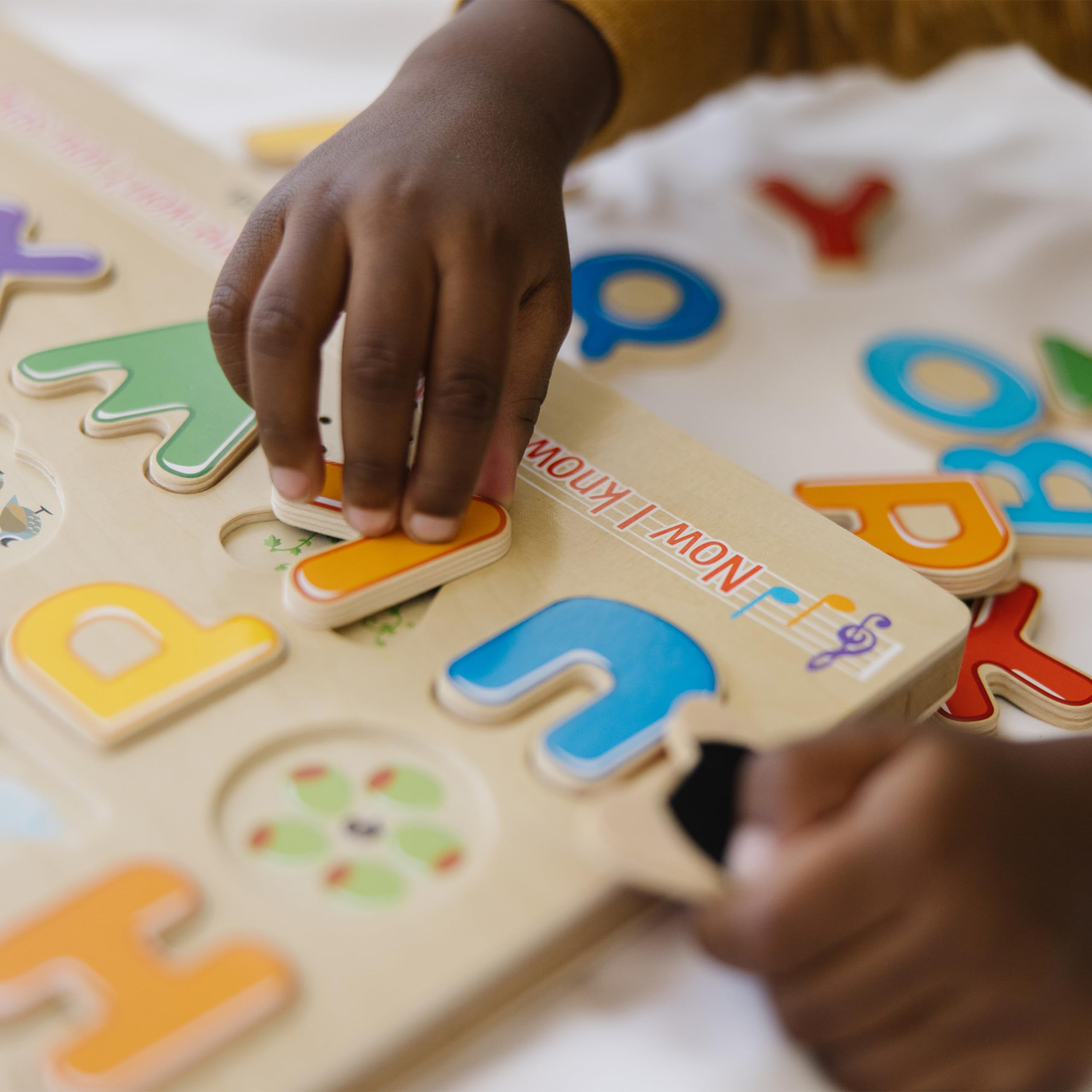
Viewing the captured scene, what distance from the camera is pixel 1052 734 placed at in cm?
44

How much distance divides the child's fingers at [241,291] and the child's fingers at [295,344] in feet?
0.05

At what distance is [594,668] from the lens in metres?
0.38

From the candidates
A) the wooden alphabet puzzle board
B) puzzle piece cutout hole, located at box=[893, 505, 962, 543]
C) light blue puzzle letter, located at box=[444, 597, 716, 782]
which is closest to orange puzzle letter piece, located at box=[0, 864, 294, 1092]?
the wooden alphabet puzzle board

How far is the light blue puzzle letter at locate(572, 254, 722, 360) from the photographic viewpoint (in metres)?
0.61

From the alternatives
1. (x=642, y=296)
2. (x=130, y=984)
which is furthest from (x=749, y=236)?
(x=130, y=984)

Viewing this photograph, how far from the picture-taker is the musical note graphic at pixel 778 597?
41 cm

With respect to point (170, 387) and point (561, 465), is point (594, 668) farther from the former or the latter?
point (170, 387)

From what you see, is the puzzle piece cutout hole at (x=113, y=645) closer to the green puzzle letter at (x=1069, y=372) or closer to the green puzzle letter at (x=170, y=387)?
the green puzzle letter at (x=170, y=387)

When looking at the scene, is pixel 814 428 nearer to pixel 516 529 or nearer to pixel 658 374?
pixel 658 374

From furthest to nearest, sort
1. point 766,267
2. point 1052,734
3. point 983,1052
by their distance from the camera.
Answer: point 766,267
point 1052,734
point 983,1052

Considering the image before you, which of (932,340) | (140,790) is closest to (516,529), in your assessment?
(140,790)

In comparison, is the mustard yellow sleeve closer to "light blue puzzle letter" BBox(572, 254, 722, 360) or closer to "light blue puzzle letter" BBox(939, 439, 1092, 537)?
"light blue puzzle letter" BBox(572, 254, 722, 360)

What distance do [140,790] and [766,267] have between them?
0.50m

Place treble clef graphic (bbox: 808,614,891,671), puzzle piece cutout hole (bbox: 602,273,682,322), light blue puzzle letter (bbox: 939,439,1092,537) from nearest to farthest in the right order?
treble clef graphic (bbox: 808,614,891,671)
light blue puzzle letter (bbox: 939,439,1092,537)
puzzle piece cutout hole (bbox: 602,273,682,322)
